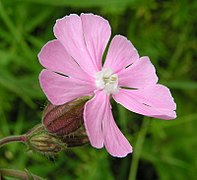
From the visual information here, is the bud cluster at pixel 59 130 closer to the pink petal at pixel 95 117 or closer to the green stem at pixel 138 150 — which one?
the pink petal at pixel 95 117

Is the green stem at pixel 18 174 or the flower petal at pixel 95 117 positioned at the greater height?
the flower petal at pixel 95 117

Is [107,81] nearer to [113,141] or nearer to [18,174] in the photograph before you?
[113,141]

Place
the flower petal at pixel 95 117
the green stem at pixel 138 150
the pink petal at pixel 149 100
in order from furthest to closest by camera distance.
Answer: the green stem at pixel 138 150 → the pink petal at pixel 149 100 → the flower petal at pixel 95 117

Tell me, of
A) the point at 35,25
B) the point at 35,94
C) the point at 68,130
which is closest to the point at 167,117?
the point at 68,130

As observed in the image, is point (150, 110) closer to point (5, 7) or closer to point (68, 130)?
Result: point (68, 130)

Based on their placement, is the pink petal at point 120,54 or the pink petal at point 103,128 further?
the pink petal at point 120,54

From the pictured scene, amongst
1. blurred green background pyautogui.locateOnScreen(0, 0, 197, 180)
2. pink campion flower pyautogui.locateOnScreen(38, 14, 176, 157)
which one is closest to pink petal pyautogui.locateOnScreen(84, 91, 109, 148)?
pink campion flower pyautogui.locateOnScreen(38, 14, 176, 157)

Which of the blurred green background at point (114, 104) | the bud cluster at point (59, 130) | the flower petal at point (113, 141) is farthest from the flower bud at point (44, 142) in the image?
the blurred green background at point (114, 104)
